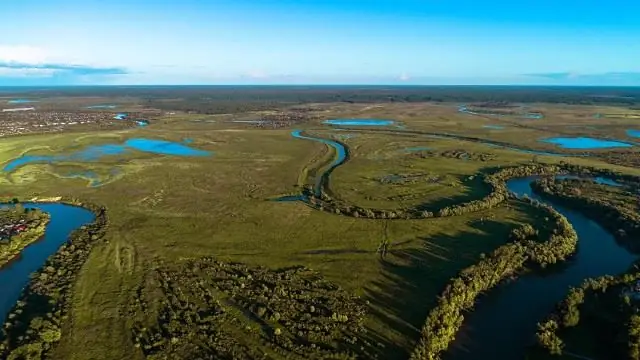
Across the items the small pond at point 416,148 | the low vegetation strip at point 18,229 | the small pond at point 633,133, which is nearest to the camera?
the low vegetation strip at point 18,229

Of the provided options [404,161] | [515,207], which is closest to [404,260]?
[515,207]

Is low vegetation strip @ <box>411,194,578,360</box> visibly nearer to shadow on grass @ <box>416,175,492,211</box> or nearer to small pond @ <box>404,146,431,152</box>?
shadow on grass @ <box>416,175,492,211</box>

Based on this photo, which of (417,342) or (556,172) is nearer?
(417,342)

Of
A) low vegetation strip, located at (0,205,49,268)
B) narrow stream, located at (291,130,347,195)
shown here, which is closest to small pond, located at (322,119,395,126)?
narrow stream, located at (291,130,347,195)

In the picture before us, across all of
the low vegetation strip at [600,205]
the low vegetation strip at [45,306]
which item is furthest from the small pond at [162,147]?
the low vegetation strip at [600,205]

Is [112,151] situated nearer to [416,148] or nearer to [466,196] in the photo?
[416,148]

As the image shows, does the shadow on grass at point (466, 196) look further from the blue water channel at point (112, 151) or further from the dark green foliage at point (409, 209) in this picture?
the blue water channel at point (112, 151)

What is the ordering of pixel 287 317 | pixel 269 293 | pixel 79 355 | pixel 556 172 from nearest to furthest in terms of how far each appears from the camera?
pixel 79 355
pixel 287 317
pixel 269 293
pixel 556 172

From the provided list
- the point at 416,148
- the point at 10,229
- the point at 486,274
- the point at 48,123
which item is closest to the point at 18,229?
the point at 10,229

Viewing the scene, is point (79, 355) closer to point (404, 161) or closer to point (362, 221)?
point (362, 221)
